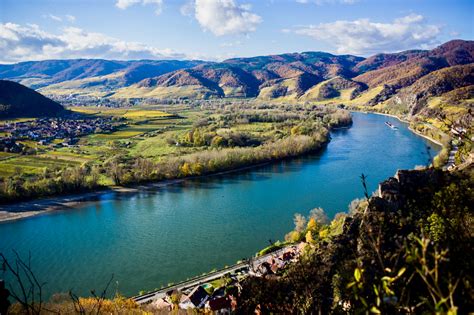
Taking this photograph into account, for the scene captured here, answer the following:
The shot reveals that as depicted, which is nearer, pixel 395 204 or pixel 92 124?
pixel 395 204

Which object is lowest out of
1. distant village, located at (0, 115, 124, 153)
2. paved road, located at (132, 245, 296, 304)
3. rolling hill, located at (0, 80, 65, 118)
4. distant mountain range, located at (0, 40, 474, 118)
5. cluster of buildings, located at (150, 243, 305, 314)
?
paved road, located at (132, 245, 296, 304)

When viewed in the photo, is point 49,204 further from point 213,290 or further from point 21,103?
point 21,103

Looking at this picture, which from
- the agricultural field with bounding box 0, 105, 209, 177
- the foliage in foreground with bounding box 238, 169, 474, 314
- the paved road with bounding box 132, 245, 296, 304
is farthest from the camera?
the agricultural field with bounding box 0, 105, 209, 177

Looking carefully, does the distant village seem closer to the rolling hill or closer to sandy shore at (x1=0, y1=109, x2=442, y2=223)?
the rolling hill

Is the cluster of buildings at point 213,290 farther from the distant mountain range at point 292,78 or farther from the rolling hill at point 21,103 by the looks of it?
the rolling hill at point 21,103

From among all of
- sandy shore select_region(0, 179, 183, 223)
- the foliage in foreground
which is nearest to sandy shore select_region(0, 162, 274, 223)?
sandy shore select_region(0, 179, 183, 223)

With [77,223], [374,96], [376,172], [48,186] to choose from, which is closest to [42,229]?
[77,223]

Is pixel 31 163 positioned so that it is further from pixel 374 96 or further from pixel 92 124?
pixel 374 96
